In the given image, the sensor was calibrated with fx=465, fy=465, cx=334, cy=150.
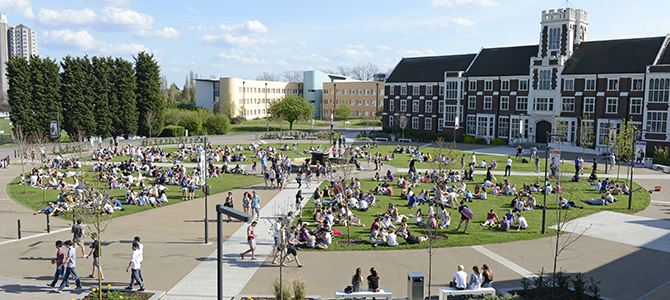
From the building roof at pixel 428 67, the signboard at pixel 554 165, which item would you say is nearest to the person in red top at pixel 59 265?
the signboard at pixel 554 165

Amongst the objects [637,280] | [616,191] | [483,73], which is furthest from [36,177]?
[483,73]

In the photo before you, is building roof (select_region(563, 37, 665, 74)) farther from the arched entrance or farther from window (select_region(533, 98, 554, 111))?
the arched entrance

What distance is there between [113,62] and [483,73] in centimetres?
5205

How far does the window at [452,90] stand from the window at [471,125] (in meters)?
3.94

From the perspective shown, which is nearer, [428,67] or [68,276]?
[68,276]

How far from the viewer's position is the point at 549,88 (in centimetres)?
5678

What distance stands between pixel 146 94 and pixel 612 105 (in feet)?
203

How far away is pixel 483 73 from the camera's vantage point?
64.1m

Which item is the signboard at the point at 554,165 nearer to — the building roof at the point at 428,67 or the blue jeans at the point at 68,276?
the blue jeans at the point at 68,276

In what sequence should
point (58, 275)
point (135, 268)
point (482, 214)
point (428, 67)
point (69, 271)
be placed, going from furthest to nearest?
point (428, 67), point (482, 214), point (58, 275), point (69, 271), point (135, 268)

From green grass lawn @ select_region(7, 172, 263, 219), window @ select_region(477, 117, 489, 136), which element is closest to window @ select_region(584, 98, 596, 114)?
window @ select_region(477, 117, 489, 136)

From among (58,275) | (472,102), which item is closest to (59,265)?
(58,275)

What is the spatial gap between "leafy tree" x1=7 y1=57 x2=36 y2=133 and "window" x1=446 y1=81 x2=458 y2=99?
55003mm

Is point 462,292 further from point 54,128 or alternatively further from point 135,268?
point 54,128
